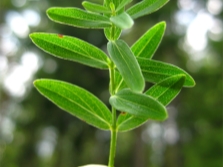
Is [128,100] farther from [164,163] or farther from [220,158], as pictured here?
[164,163]

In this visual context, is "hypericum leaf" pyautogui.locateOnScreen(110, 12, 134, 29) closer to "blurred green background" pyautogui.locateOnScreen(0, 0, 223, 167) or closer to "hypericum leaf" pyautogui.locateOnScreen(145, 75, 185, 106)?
"hypericum leaf" pyautogui.locateOnScreen(145, 75, 185, 106)

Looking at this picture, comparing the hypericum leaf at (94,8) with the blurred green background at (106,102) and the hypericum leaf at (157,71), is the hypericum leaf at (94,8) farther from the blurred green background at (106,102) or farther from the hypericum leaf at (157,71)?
the blurred green background at (106,102)

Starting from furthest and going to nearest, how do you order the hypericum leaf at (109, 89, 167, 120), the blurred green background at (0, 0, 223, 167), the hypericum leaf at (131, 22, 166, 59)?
the blurred green background at (0, 0, 223, 167)
the hypericum leaf at (131, 22, 166, 59)
the hypericum leaf at (109, 89, 167, 120)

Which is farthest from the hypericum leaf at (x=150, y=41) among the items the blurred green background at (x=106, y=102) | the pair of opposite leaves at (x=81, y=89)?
the blurred green background at (x=106, y=102)

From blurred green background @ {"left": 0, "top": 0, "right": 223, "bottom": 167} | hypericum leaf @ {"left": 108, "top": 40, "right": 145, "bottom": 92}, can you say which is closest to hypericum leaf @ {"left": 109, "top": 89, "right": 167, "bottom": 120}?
hypericum leaf @ {"left": 108, "top": 40, "right": 145, "bottom": 92}

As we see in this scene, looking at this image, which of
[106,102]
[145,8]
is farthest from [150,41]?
[106,102]

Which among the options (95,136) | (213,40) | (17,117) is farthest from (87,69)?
(213,40)

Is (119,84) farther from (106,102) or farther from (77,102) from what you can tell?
(106,102)
